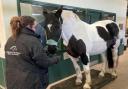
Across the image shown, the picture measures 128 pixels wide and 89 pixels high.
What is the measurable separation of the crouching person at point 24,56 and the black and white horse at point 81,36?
57 centimetres

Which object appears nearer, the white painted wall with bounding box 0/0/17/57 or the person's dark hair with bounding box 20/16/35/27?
the person's dark hair with bounding box 20/16/35/27

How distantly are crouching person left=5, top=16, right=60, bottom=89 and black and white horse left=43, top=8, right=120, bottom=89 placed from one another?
1.86ft

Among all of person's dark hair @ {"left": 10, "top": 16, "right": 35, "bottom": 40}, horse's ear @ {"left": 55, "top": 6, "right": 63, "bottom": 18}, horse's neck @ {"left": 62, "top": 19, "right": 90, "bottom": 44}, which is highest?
horse's ear @ {"left": 55, "top": 6, "right": 63, "bottom": 18}

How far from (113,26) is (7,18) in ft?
7.30

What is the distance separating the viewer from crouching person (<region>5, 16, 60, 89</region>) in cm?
169

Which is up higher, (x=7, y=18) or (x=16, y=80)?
(x=7, y=18)

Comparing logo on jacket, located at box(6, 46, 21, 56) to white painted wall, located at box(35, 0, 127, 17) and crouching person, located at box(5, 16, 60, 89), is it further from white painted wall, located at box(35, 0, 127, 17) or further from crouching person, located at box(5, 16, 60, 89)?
white painted wall, located at box(35, 0, 127, 17)

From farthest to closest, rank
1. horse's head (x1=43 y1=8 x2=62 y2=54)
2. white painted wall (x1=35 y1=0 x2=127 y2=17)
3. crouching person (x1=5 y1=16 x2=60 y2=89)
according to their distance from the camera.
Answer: white painted wall (x1=35 y1=0 x2=127 y2=17) → horse's head (x1=43 y1=8 x2=62 y2=54) → crouching person (x1=5 y1=16 x2=60 y2=89)

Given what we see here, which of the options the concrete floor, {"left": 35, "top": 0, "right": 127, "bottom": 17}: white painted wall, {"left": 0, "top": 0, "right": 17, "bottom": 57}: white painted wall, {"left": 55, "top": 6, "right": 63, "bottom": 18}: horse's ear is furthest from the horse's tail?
{"left": 0, "top": 0, "right": 17, "bottom": 57}: white painted wall

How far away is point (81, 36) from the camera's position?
2.76 m

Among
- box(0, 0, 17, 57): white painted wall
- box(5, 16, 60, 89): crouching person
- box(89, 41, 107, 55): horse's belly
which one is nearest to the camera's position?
box(5, 16, 60, 89): crouching person

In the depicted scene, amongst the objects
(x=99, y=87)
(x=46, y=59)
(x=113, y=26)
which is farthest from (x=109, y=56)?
(x=46, y=59)

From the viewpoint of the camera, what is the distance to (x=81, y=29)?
9.18 feet

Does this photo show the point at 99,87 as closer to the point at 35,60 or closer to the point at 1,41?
the point at 35,60
